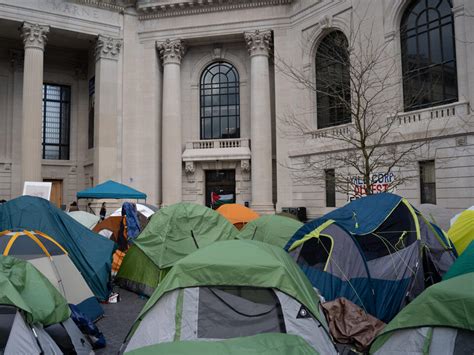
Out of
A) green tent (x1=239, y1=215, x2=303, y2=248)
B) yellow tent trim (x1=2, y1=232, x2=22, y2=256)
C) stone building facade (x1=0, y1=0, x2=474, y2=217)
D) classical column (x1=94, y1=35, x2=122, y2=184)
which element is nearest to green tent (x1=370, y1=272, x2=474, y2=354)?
green tent (x1=239, y1=215, x2=303, y2=248)

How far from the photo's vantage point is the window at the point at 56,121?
26.9 m

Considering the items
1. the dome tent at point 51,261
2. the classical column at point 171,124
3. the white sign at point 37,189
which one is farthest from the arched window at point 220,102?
the dome tent at point 51,261

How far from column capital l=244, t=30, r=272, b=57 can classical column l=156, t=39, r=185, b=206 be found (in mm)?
4543

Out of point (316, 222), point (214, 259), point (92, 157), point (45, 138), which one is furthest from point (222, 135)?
point (214, 259)

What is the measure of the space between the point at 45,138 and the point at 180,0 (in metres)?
13.0

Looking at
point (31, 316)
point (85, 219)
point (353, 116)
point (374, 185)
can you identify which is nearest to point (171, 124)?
point (85, 219)

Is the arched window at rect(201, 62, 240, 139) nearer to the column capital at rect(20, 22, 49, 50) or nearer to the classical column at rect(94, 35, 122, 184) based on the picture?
the classical column at rect(94, 35, 122, 184)

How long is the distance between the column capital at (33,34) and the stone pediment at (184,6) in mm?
6004

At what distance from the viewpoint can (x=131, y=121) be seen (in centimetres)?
2461

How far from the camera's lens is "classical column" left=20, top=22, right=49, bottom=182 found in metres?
21.8

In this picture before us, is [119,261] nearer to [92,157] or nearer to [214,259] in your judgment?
[214,259]

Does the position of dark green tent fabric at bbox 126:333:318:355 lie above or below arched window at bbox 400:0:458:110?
below

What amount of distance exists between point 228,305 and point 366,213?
4.24 meters

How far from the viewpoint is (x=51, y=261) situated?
7.02 metres
